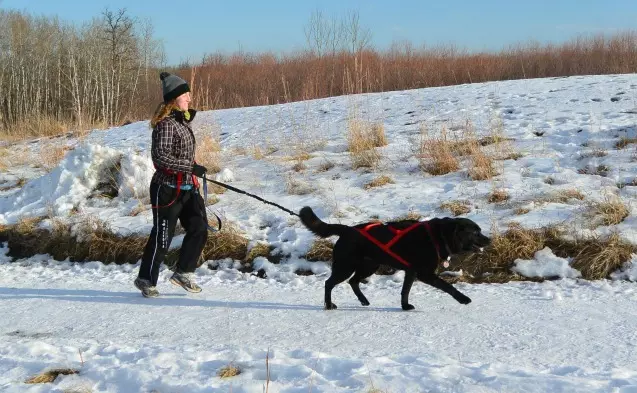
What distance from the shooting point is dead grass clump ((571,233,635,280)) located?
5.23 m

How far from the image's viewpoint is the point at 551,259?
17.9ft

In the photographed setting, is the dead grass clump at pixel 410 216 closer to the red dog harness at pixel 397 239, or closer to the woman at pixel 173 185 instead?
the red dog harness at pixel 397 239

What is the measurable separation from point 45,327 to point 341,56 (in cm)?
1426

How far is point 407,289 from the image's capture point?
14.9 ft

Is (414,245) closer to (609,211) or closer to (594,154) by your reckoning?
(609,211)

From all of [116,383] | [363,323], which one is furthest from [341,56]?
[116,383]

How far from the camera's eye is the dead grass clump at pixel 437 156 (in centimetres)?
800

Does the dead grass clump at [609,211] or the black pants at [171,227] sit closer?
the black pants at [171,227]

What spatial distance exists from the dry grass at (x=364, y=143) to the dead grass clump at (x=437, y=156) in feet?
2.04

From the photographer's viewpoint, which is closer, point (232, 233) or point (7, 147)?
point (232, 233)

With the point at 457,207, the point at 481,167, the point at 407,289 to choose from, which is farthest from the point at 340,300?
the point at 481,167

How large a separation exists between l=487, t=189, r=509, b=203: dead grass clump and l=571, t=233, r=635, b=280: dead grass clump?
4.54 feet

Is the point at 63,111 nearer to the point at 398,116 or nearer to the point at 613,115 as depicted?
the point at 398,116

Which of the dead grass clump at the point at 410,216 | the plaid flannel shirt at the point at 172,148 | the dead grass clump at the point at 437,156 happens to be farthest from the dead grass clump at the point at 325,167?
the plaid flannel shirt at the point at 172,148
